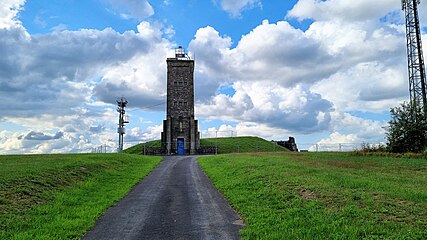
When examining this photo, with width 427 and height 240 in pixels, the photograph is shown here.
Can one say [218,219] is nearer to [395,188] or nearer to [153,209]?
[153,209]

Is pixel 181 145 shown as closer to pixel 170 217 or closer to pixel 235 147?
pixel 235 147

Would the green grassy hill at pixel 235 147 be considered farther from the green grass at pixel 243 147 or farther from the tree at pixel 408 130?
the tree at pixel 408 130

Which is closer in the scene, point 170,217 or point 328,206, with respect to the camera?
point 328,206

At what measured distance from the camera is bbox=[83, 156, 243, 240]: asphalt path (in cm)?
1022

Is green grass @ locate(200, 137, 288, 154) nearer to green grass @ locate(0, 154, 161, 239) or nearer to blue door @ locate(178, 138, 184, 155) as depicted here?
blue door @ locate(178, 138, 184, 155)

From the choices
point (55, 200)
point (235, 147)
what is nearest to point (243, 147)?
point (235, 147)

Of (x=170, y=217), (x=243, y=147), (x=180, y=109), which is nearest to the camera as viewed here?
(x=170, y=217)

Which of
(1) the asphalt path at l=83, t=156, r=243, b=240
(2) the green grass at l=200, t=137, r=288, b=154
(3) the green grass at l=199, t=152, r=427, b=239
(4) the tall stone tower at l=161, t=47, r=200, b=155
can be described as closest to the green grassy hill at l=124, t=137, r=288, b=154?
→ (2) the green grass at l=200, t=137, r=288, b=154

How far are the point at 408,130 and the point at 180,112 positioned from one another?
36202 mm

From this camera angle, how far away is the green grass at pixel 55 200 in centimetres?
1064

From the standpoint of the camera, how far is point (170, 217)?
40.4 feet

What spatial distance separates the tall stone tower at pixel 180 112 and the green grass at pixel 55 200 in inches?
1539

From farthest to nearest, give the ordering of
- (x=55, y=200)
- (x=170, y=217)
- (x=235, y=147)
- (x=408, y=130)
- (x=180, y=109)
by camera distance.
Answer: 1. (x=235, y=147)
2. (x=180, y=109)
3. (x=408, y=130)
4. (x=55, y=200)
5. (x=170, y=217)

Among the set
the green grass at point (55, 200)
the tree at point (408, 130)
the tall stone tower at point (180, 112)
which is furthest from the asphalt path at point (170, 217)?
the tall stone tower at point (180, 112)
